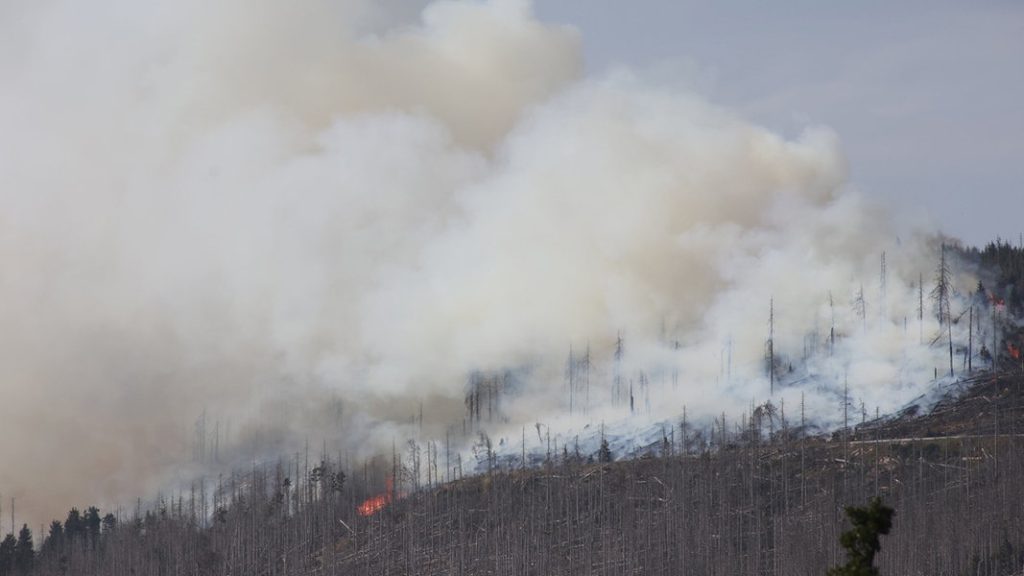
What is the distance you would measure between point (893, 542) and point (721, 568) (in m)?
20.2

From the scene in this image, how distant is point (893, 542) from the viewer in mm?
189125

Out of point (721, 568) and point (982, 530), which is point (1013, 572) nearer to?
point (982, 530)

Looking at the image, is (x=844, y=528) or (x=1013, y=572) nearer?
(x=1013, y=572)

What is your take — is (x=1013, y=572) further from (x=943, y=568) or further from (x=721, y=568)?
(x=721, y=568)

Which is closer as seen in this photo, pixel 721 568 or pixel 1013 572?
pixel 1013 572

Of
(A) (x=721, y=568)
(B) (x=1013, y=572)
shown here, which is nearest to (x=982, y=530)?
(B) (x=1013, y=572)

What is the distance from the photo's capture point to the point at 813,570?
191125 mm

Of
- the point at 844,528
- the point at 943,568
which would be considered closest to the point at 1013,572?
the point at 943,568

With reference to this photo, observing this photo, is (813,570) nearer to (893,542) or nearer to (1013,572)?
(893,542)

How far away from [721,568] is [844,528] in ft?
49.0

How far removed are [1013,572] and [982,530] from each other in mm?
8162

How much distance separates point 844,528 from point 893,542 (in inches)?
391

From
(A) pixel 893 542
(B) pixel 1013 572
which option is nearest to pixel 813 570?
(A) pixel 893 542

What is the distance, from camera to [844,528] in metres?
198
